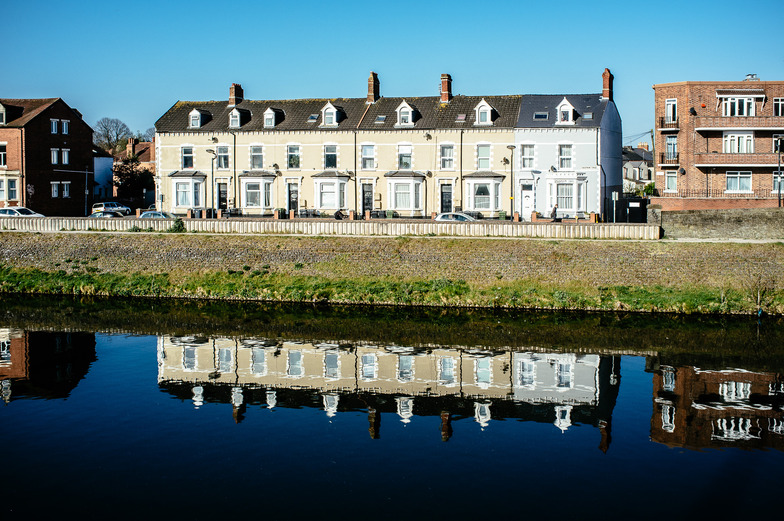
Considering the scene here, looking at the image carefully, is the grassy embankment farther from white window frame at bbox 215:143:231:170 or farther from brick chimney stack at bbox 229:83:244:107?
brick chimney stack at bbox 229:83:244:107

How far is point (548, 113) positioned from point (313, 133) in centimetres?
1642

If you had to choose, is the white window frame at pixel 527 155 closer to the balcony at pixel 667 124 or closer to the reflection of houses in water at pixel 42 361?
the balcony at pixel 667 124

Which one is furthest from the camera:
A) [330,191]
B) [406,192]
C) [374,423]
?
[330,191]

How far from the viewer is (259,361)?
87.3 feet

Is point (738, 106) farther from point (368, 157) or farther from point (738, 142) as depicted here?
point (368, 157)

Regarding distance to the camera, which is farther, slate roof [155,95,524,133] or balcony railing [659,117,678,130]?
slate roof [155,95,524,133]

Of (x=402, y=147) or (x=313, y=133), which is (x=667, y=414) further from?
(x=313, y=133)

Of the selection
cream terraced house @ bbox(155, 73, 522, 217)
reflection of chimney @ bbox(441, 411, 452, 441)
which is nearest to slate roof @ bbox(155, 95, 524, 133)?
cream terraced house @ bbox(155, 73, 522, 217)

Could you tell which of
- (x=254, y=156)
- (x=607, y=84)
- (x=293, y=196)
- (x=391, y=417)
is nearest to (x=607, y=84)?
(x=607, y=84)

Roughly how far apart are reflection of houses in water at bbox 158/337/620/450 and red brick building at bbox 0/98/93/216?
119 ft

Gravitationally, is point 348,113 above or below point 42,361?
above

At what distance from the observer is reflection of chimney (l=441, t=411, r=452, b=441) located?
19.2 m

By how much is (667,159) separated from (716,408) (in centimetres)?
3177

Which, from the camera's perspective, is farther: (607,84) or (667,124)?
(607,84)
